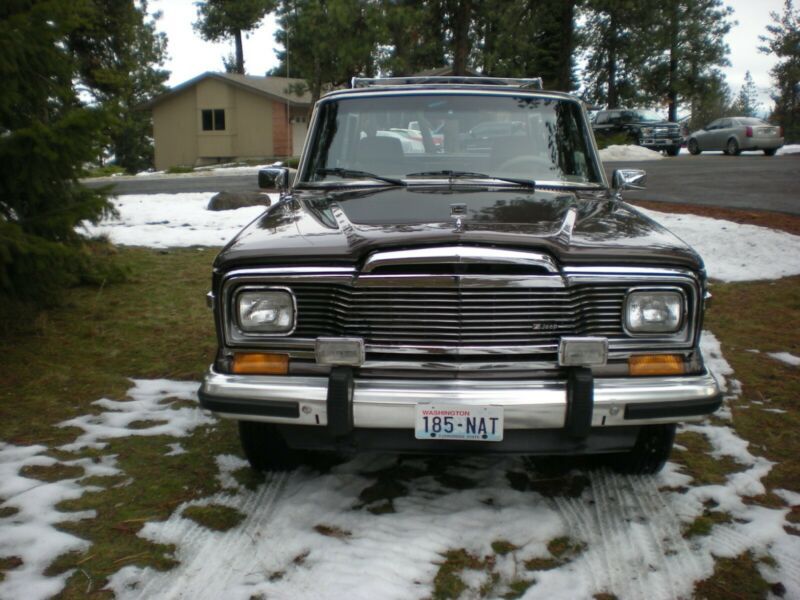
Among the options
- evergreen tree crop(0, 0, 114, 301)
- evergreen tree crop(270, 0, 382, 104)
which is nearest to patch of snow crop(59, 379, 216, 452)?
evergreen tree crop(0, 0, 114, 301)

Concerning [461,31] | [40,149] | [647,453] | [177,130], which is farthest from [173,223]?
[177,130]

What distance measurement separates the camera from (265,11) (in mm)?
45438

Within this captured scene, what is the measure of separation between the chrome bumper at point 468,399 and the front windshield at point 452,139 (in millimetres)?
1607

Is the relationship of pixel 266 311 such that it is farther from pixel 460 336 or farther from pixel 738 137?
pixel 738 137

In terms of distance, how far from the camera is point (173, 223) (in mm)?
12055

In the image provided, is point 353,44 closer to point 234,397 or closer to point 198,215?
point 198,215

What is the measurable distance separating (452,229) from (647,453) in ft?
4.75

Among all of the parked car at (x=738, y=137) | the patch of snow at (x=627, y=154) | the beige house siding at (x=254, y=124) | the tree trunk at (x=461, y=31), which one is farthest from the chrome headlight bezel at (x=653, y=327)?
the beige house siding at (x=254, y=124)

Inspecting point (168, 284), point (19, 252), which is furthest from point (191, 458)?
point (168, 284)

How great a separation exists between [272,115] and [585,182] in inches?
1474

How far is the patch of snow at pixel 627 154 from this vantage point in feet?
84.3

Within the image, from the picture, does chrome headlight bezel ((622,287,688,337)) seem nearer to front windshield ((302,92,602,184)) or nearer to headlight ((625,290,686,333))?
headlight ((625,290,686,333))

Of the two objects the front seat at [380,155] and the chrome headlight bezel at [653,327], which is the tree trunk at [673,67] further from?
the chrome headlight bezel at [653,327]

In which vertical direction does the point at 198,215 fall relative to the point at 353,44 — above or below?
below
